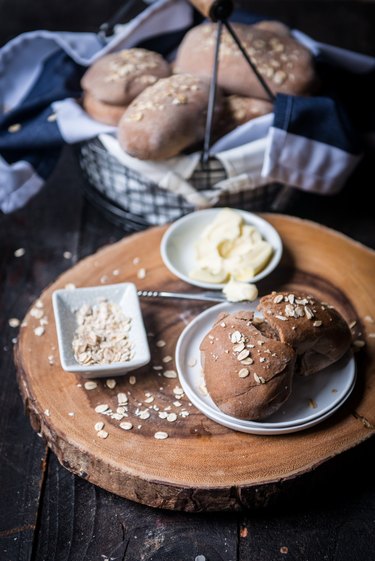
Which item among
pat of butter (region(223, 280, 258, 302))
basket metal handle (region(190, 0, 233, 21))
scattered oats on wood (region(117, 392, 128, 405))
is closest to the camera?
scattered oats on wood (region(117, 392, 128, 405))

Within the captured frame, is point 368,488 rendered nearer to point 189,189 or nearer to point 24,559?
point 24,559

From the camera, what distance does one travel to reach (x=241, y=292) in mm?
1312

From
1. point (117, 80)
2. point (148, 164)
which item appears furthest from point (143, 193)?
point (117, 80)

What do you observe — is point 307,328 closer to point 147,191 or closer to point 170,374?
point 170,374

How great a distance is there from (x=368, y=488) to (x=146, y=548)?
381 millimetres

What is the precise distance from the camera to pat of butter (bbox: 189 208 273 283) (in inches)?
54.7

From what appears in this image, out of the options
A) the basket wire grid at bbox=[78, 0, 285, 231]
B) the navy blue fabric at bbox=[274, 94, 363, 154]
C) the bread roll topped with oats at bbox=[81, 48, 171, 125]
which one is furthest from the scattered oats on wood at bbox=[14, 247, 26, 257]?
the navy blue fabric at bbox=[274, 94, 363, 154]

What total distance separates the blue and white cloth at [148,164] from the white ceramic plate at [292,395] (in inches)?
17.6

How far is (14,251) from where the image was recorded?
5.64ft

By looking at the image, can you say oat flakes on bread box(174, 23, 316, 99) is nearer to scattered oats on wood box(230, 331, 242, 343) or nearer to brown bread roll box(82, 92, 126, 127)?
brown bread roll box(82, 92, 126, 127)

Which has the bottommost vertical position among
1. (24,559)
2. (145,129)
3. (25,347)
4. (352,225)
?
(352,225)

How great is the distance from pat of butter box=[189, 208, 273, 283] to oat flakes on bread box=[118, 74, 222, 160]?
0.18 meters

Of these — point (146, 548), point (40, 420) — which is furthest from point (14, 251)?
point (146, 548)

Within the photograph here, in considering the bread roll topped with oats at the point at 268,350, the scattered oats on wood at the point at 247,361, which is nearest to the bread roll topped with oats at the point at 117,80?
the bread roll topped with oats at the point at 268,350
